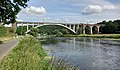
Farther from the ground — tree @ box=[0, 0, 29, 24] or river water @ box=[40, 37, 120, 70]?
tree @ box=[0, 0, 29, 24]

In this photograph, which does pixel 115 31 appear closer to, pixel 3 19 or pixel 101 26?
pixel 101 26

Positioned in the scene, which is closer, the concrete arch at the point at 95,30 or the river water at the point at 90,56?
the river water at the point at 90,56

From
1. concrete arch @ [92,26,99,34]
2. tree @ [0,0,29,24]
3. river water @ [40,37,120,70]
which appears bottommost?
concrete arch @ [92,26,99,34]

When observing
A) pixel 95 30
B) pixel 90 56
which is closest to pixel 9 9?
pixel 90 56

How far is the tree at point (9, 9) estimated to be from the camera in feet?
134

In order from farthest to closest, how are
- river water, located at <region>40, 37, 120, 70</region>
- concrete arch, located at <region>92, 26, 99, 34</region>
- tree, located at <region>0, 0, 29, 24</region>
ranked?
1. concrete arch, located at <region>92, 26, 99, 34</region>
2. tree, located at <region>0, 0, 29, 24</region>
3. river water, located at <region>40, 37, 120, 70</region>

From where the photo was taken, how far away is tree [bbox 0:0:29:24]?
134 feet

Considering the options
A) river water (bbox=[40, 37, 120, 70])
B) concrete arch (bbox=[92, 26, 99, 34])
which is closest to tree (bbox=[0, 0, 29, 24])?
river water (bbox=[40, 37, 120, 70])

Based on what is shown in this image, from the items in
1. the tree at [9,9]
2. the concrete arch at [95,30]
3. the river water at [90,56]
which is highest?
the tree at [9,9]

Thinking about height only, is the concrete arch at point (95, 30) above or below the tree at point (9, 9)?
below

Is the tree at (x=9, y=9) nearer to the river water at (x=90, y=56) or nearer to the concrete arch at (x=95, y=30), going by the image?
the river water at (x=90, y=56)

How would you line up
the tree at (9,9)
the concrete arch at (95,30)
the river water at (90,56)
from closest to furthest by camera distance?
1. the river water at (90,56)
2. the tree at (9,9)
3. the concrete arch at (95,30)

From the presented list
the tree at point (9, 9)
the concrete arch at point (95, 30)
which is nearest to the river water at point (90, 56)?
the tree at point (9, 9)

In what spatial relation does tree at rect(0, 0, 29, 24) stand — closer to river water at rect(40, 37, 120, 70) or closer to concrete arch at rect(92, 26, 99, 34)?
river water at rect(40, 37, 120, 70)
